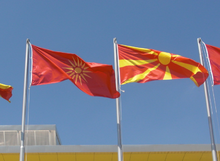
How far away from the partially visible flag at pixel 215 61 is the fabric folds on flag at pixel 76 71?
4072 millimetres

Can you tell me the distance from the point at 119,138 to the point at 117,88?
6.47ft

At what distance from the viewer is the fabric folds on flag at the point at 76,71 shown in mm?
15406

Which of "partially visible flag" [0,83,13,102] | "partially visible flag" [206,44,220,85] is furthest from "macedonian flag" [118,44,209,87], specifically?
"partially visible flag" [0,83,13,102]

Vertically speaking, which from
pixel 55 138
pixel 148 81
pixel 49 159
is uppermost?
pixel 148 81

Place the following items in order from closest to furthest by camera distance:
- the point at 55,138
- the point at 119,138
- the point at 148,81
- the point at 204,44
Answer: the point at 119,138 < the point at 148,81 < the point at 204,44 < the point at 55,138

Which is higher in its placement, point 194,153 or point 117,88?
point 117,88

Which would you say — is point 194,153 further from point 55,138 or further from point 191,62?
point 55,138

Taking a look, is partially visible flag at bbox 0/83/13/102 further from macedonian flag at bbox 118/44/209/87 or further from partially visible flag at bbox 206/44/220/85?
partially visible flag at bbox 206/44/220/85

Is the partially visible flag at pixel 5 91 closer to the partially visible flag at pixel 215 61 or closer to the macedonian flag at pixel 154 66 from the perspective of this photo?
the macedonian flag at pixel 154 66

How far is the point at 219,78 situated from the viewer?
53.3 ft

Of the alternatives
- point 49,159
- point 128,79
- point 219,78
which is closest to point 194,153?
point 219,78

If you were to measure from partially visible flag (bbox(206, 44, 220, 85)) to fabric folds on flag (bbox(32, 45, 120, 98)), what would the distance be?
4.07 metres

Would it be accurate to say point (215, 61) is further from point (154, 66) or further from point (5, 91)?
point (5, 91)

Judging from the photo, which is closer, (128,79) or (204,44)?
(128,79)
